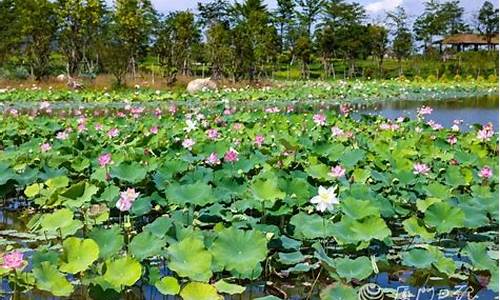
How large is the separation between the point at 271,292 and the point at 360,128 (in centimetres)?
405

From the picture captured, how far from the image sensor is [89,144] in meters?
4.89

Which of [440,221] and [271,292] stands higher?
[440,221]

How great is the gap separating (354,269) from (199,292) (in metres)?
0.54

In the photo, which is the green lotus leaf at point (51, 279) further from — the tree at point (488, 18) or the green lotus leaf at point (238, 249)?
the tree at point (488, 18)

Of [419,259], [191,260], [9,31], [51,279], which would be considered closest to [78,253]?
[51,279]

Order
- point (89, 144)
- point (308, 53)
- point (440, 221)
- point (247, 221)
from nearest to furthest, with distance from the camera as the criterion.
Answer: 1. point (440, 221)
2. point (247, 221)
3. point (89, 144)
4. point (308, 53)

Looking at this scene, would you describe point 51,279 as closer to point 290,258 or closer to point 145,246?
point 145,246

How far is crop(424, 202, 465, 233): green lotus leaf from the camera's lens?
259cm

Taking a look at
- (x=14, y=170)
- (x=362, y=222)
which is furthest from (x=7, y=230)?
(x=362, y=222)

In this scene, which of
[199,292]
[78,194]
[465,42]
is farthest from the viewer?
[465,42]

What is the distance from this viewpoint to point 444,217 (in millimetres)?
2627

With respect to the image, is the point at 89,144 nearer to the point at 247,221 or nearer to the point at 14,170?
the point at 14,170

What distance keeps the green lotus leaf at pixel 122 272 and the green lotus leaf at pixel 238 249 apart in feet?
0.90

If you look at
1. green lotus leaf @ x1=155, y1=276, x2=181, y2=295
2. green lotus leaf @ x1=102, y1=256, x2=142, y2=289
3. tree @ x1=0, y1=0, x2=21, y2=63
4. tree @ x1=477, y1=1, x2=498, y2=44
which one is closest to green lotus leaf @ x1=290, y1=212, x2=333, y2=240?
green lotus leaf @ x1=155, y1=276, x2=181, y2=295
